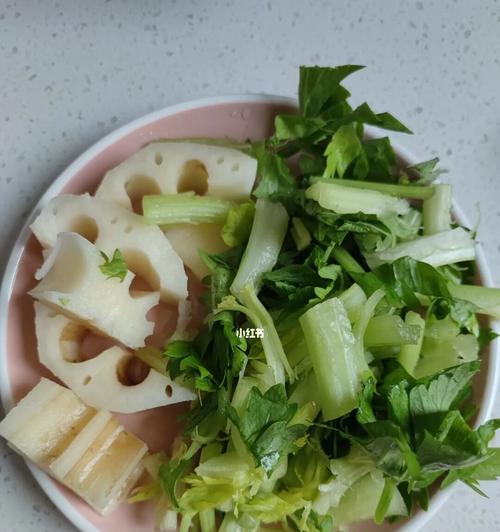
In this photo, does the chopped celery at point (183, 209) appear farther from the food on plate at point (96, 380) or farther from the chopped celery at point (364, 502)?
the chopped celery at point (364, 502)

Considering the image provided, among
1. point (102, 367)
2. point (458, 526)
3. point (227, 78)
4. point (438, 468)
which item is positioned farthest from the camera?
point (227, 78)

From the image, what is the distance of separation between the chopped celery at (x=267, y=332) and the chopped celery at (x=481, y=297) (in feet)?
1.04

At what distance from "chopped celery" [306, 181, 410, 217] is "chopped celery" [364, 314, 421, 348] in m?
0.18

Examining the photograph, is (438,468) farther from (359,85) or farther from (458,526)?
(359,85)

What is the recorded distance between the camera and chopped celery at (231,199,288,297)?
3.68 ft

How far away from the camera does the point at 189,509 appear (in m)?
1.06

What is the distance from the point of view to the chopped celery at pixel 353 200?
1.12m

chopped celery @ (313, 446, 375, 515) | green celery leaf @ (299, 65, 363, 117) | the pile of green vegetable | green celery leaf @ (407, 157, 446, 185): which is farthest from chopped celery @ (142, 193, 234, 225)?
chopped celery @ (313, 446, 375, 515)

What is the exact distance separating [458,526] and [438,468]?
1.17ft

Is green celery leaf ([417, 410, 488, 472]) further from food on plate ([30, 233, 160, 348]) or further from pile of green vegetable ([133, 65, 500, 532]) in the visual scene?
food on plate ([30, 233, 160, 348])

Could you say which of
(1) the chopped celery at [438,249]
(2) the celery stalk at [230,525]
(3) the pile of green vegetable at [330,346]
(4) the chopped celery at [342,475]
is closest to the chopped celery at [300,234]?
(3) the pile of green vegetable at [330,346]

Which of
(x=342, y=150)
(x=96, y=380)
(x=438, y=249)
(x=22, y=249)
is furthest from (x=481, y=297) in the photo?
(x=22, y=249)

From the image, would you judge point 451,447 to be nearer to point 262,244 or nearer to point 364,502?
point 364,502

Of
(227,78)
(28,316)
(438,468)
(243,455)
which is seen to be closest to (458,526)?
(438,468)
